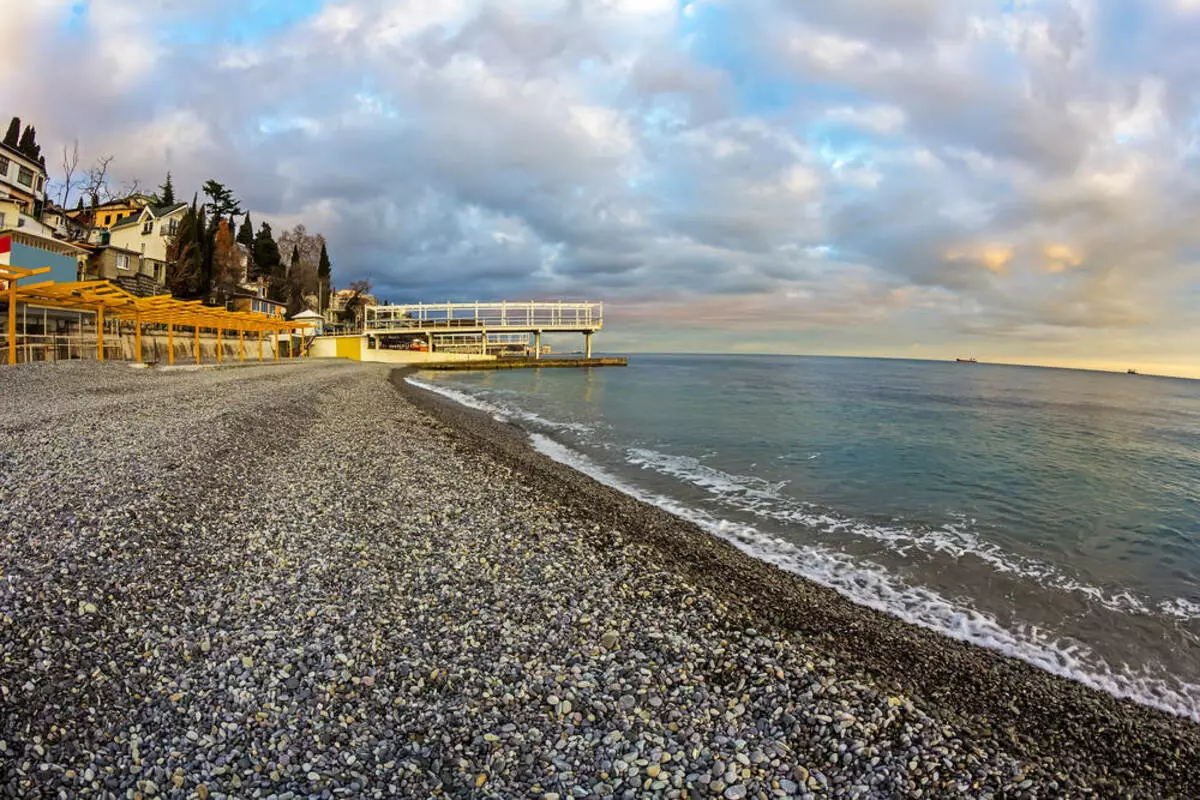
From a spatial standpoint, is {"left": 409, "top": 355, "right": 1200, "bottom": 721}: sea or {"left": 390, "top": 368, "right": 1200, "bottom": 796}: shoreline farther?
{"left": 409, "top": 355, "right": 1200, "bottom": 721}: sea

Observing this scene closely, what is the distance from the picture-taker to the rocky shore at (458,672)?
12.3ft

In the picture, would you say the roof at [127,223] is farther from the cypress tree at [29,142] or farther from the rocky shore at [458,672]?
the rocky shore at [458,672]

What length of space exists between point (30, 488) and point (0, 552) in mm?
2751

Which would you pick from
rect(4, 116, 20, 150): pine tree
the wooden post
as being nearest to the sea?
the wooden post

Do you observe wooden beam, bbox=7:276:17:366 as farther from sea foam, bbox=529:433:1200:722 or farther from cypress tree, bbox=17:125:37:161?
cypress tree, bbox=17:125:37:161

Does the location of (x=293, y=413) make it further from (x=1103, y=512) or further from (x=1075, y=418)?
(x=1075, y=418)

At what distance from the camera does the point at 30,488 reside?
313 inches

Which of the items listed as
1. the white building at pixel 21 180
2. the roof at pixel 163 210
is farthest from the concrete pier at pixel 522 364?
the white building at pixel 21 180

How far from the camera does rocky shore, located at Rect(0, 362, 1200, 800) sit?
12.3ft

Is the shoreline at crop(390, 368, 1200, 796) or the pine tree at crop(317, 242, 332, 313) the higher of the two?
the pine tree at crop(317, 242, 332, 313)

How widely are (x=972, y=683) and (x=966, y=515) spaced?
28.4 ft

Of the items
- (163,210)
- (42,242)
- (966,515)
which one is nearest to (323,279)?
(163,210)

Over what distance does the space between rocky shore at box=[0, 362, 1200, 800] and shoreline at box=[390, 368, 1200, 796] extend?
4 cm

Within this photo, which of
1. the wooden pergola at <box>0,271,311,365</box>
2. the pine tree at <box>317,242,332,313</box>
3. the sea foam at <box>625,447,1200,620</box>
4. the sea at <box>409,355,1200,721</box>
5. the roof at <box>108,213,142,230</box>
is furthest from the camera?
the pine tree at <box>317,242,332,313</box>
